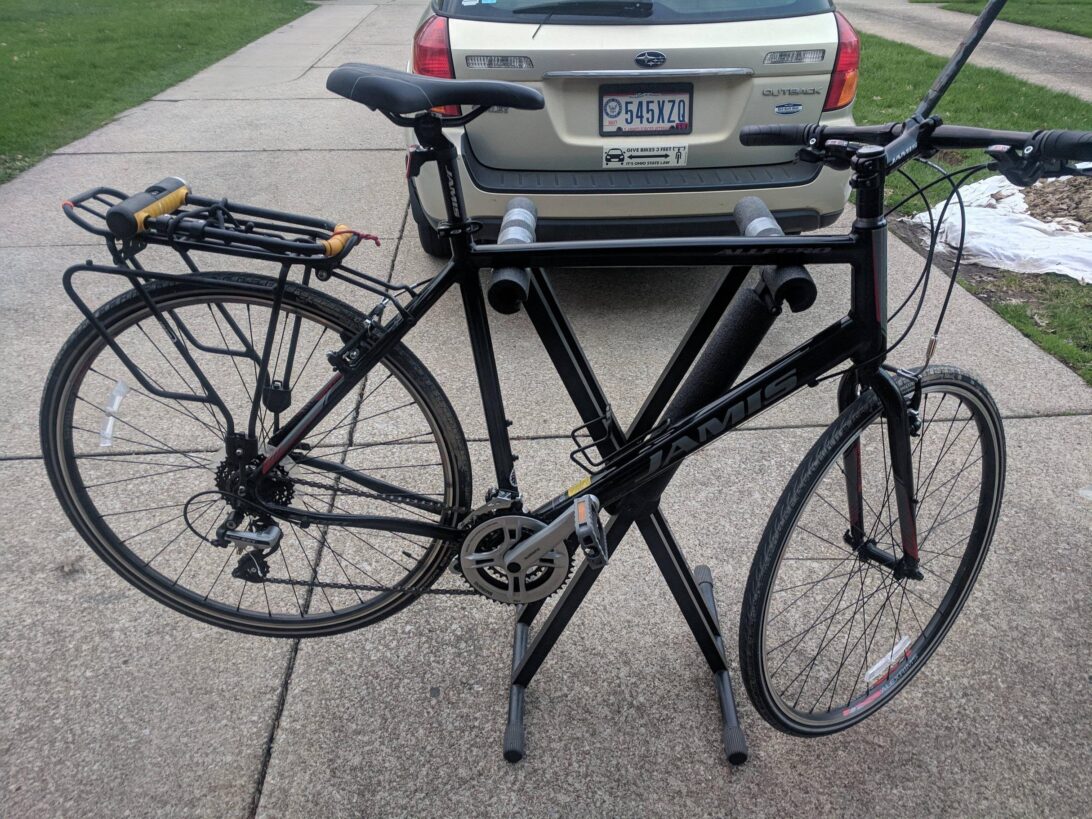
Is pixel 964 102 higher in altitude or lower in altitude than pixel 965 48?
lower

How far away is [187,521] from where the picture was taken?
6.73ft

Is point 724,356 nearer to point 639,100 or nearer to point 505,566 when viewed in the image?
point 505,566

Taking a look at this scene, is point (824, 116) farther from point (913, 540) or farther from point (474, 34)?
point (913, 540)

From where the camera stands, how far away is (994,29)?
11.8m

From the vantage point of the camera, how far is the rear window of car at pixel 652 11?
138 inches

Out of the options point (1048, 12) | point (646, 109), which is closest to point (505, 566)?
point (646, 109)

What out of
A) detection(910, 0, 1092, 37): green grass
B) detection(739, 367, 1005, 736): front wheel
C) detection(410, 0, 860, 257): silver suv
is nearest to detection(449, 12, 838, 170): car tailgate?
detection(410, 0, 860, 257): silver suv

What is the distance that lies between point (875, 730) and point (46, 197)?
19.1 feet

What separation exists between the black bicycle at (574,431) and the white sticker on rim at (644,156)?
1.79m

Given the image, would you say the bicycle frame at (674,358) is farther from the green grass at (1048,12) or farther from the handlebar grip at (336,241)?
the green grass at (1048,12)

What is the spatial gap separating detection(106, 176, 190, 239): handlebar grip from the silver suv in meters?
1.81

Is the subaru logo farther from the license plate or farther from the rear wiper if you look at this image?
the rear wiper

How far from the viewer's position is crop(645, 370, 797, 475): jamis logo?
1.74m

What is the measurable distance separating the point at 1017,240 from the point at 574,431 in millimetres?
3919
